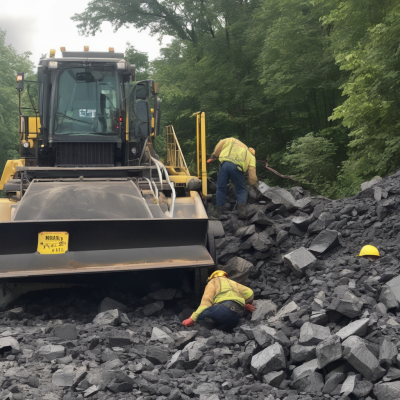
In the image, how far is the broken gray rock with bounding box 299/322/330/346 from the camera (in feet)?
14.5

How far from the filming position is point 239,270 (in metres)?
7.00

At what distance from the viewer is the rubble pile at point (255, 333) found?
3.91 m

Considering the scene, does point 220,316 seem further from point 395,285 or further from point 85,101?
point 85,101

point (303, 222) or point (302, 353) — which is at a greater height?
point (303, 222)

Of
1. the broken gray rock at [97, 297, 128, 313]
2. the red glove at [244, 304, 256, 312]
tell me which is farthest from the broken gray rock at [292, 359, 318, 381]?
the broken gray rock at [97, 297, 128, 313]

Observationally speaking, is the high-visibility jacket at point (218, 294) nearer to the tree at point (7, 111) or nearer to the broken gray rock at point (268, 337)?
the broken gray rock at point (268, 337)

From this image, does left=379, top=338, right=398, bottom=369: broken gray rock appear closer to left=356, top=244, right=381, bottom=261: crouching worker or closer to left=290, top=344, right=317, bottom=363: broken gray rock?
left=290, top=344, right=317, bottom=363: broken gray rock

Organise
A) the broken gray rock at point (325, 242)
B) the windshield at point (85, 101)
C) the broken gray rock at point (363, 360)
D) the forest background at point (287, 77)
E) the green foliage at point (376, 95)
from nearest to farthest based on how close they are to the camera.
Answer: the broken gray rock at point (363, 360) → the broken gray rock at point (325, 242) → the windshield at point (85, 101) → the green foliage at point (376, 95) → the forest background at point (287, 77)

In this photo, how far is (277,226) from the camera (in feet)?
27.8

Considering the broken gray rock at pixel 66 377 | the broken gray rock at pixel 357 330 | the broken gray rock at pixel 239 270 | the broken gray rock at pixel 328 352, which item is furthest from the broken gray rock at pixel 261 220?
the broken gray rock at pixel 66 377

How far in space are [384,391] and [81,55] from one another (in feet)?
23.7

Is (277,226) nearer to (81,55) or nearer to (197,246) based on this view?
(197,246)

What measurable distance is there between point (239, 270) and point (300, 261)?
2.80 feet

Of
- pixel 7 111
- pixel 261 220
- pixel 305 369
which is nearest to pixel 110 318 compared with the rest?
pixel 305 369
